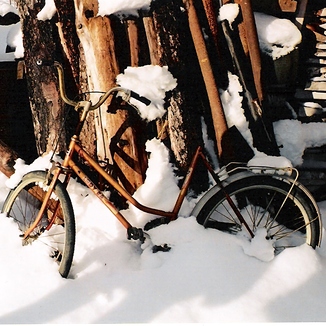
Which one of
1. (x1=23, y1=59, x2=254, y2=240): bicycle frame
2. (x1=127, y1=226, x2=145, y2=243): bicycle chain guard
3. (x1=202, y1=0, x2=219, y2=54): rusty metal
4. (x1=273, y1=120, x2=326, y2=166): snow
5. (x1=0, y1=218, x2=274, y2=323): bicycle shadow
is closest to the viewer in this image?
(x1=0, y1=218, x2=274, y2=323): bicycle shadow

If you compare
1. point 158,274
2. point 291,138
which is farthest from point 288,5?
point 158,274

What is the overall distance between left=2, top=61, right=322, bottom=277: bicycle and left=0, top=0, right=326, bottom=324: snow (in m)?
0.10

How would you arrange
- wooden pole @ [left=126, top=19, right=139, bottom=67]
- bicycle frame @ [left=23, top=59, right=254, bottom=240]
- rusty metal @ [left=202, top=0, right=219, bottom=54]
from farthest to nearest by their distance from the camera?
rusty metal @ [left=202, top=0, right=219, bottom=54], wooden pole @ [left=126, top=19, right=139, bottom=67], bicycle frame @ [left=23, top=59, right=254, bottom=240]

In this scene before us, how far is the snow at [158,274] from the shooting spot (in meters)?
2.33

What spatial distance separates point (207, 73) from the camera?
3088 mm

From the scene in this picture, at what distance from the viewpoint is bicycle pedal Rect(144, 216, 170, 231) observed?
111 inches

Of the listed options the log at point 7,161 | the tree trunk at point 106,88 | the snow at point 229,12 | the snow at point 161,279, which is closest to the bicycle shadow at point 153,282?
the snow at point 161,279

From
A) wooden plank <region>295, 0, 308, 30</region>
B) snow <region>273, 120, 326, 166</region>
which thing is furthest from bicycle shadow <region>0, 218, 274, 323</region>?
wooden plank <region>295, 0, 308, 30</region>

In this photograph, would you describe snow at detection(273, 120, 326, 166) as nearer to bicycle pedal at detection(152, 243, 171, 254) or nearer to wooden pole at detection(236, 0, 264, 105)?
wooden pole at detection(236, 0, 264, 105)

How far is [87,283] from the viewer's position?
2500 mm

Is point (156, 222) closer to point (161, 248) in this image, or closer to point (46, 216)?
point (161, 248)

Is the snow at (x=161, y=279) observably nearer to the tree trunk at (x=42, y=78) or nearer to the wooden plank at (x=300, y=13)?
the tree trunk at (x=42, y=78)

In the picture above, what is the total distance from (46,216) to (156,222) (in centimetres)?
101

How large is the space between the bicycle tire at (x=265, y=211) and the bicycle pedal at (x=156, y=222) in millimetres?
248
